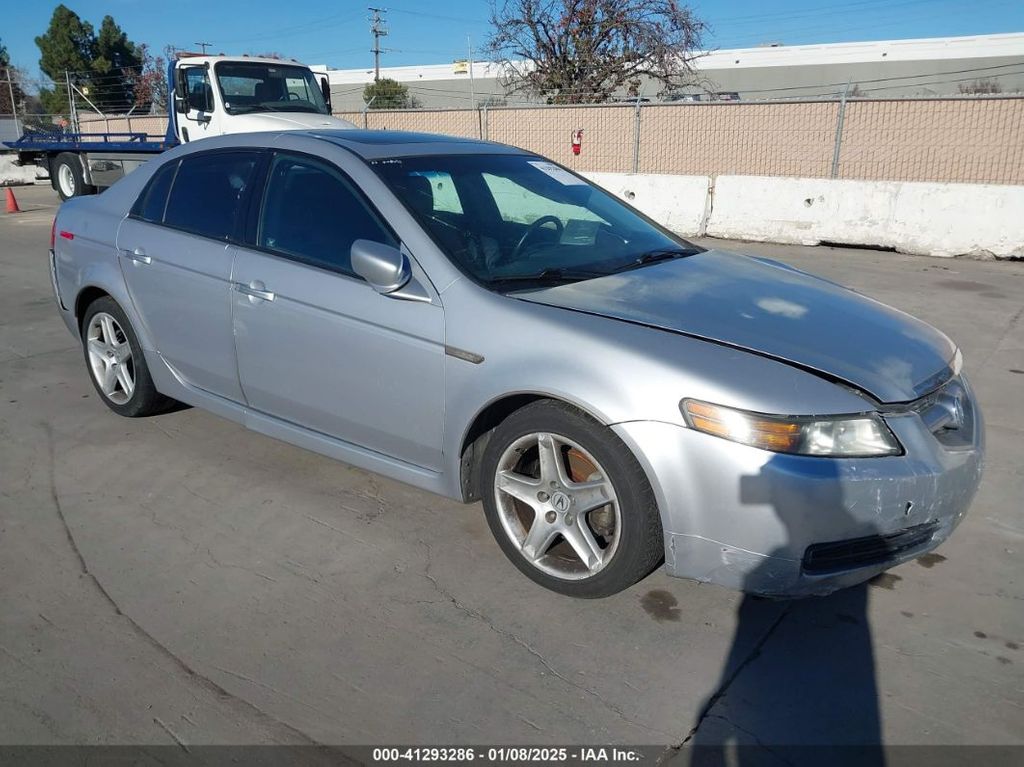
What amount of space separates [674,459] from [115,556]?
2.36 metres

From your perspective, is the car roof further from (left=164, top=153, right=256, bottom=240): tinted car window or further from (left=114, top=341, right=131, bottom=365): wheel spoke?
(left=114, top=341, right=131, bottom=365): wheel spoke

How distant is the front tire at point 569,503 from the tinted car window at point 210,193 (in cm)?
187

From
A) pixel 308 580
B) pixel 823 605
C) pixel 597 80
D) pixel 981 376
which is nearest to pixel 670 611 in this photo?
pixel 823 605

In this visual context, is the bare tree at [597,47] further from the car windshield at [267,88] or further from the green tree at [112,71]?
the green tree at [112,71]

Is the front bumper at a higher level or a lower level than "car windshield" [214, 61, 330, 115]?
lower

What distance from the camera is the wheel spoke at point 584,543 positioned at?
3012 mm

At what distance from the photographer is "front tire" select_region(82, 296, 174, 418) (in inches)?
→ 183

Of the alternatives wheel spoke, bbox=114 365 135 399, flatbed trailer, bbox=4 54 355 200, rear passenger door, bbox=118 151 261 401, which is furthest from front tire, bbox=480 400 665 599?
flatbed trailer, bbox=4 54 355 200

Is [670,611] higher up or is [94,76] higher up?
[94,76]

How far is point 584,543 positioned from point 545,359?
69 centimetres

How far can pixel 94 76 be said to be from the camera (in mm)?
57500

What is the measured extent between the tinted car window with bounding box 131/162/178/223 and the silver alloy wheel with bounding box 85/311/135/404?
2.09 feet

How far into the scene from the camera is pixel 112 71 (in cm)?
5875

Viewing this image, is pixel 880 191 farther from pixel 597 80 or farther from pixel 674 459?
pixel 597 80
